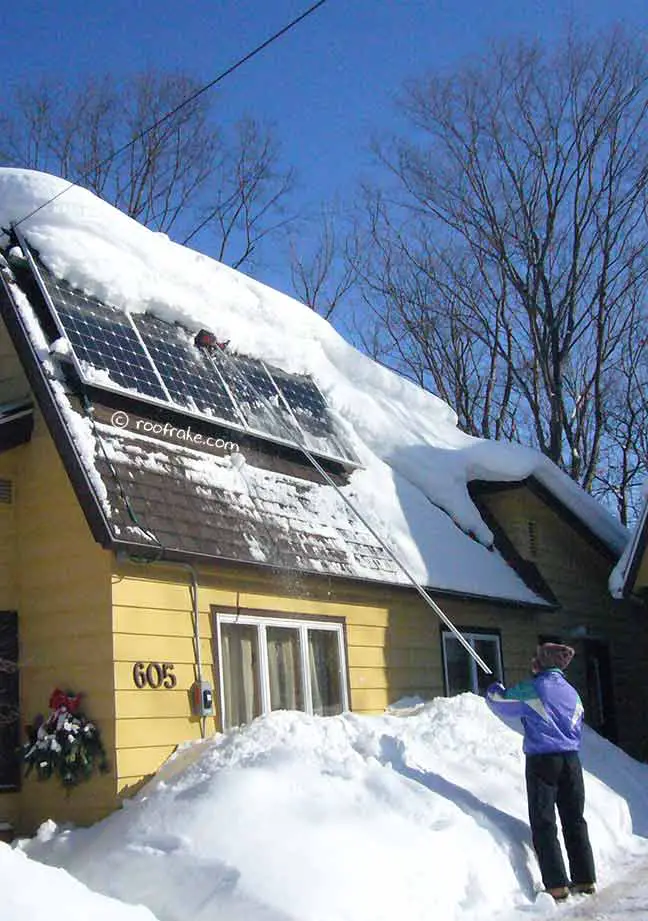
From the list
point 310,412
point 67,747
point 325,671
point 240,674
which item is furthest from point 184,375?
point 67,747

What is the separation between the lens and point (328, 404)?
13305 millimetres

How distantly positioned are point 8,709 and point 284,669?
102 inches

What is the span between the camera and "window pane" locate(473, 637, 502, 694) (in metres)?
12.8

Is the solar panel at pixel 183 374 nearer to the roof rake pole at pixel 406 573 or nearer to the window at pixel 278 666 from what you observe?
the roof rake pole at pixel 406 573

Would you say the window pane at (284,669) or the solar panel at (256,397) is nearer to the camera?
the window pane at (284,669)

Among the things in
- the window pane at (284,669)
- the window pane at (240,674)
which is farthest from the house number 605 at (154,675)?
the window pane at (284,669)

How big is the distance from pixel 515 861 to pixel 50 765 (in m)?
3.51

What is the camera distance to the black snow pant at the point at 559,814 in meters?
7.07

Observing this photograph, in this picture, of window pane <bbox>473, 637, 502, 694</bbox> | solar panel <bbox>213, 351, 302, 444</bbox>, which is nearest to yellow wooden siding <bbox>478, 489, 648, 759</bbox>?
window pane <bbox>473, 637, 502, 694</bbox>

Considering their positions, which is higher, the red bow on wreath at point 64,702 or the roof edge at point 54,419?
the roof edge at point 54,419

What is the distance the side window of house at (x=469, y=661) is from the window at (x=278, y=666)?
7.11 ft

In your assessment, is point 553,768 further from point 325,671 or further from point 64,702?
point 64,702

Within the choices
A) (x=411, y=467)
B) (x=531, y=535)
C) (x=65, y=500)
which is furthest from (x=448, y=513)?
(x=65, y=500)

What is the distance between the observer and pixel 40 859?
7.21 meters
